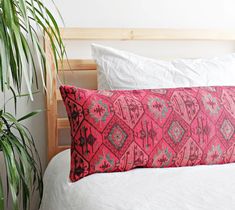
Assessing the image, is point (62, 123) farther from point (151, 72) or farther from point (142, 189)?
point (142, 189)

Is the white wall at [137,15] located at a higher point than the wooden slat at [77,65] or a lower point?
higher

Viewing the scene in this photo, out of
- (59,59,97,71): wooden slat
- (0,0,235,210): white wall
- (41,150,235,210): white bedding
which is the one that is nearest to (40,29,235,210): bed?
(41,150,235,210): white bedding

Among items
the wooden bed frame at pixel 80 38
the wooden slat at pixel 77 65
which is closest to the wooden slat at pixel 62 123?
the wooden bed frame at pixel 80 38

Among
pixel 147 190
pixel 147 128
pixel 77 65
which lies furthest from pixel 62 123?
pixel 147 190

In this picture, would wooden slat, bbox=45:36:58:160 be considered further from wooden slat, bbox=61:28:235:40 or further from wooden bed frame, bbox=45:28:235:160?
wooden slat, bbox=61:28:235:40

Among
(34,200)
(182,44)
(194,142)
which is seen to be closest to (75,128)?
(194,142)

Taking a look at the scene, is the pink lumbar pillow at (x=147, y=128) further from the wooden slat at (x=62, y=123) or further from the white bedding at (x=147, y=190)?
the wooden slat at (x=62, y=123)

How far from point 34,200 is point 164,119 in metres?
0.88

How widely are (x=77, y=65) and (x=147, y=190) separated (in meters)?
0.88

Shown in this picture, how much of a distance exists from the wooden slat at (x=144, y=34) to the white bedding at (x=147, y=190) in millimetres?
670

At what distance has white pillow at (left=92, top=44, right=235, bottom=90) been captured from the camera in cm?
191

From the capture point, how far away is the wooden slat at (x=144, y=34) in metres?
2.09

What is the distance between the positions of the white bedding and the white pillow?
0.43 metres

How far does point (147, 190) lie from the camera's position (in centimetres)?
138
